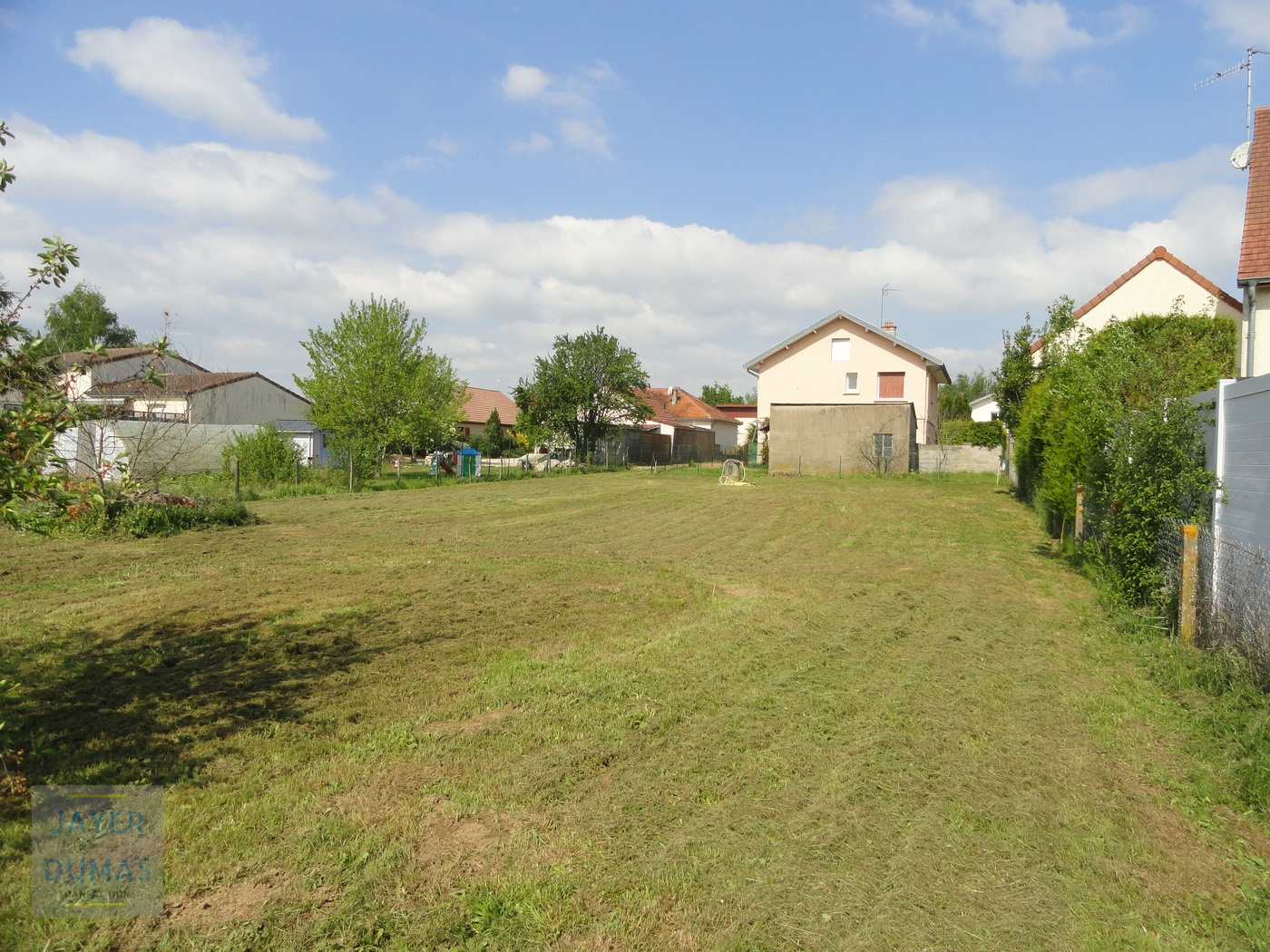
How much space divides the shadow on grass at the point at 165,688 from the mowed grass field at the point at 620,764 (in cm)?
3

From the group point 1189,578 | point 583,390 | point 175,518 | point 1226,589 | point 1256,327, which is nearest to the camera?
point 1226,589

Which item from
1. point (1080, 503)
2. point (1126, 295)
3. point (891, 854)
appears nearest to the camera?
point (891, 854)

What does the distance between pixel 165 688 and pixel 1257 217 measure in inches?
743

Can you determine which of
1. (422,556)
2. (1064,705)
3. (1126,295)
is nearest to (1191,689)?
(1064,705)

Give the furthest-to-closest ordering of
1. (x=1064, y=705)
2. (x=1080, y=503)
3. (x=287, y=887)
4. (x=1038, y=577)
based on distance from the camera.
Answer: (x=1080, y=503)
(x=1038, y=577)
(x=1064, y=705)
(x=287, y=887)

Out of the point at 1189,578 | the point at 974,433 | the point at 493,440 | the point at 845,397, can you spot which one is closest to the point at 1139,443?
Result: the point at 1189,578

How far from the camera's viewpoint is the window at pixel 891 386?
39719 millimetres

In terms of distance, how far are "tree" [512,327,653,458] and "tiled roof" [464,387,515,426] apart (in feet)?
68.5

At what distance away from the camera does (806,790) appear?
4215 mm

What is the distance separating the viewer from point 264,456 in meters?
23.3

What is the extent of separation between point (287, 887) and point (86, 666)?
398 cm

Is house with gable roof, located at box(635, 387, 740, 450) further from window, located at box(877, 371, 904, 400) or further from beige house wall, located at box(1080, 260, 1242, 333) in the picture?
beige house wall, located at box(1080, 260, 1242, 333)

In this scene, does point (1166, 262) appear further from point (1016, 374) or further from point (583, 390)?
point (583, 390)

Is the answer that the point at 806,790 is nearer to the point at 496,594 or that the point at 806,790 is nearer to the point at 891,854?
the point at 891,854
